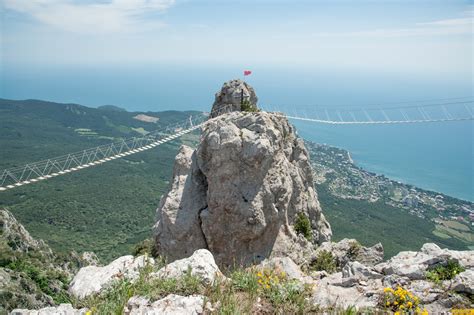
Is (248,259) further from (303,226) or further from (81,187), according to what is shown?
(81,187)

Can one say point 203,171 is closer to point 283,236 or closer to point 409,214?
point 283,236

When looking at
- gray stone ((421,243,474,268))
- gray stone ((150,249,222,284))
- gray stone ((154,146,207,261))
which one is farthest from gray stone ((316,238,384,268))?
gray stone ((150,249,222,284))

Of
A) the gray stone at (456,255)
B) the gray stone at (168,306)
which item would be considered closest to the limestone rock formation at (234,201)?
the gray stone at (456,255)

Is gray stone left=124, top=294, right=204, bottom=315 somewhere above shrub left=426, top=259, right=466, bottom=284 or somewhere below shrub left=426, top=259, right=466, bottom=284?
above

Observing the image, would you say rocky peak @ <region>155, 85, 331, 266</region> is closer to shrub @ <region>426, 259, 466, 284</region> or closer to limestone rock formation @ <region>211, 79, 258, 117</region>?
limestone rock formation @ <region>211, 79, 258, 117</region>

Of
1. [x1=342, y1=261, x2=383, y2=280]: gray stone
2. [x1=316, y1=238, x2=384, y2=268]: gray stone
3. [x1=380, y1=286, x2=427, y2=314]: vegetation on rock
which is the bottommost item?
[x1=316, y1=238, x2=384, y2=268]: gray stone

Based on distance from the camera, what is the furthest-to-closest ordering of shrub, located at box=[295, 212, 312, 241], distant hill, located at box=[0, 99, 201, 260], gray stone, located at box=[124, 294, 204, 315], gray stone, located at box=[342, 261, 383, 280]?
distant hill, located at box=[0, 99, 201, 260] → shrub, located at box=[295, 212, 312, 241] → gray stone, located at box=[342, 261, 383, 280] → gray stone, located at box=[124, 294, 204, 315]

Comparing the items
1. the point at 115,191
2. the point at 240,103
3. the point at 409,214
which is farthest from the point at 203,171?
the point at 409,214
